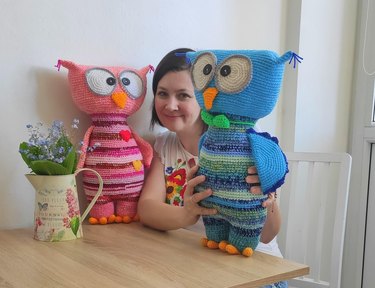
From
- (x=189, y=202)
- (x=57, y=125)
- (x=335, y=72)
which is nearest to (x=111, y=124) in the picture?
(x=57, y=125)

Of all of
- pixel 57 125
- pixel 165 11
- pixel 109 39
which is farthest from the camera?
pixel 165 11

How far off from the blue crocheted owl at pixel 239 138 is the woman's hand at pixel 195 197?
13 millimetres

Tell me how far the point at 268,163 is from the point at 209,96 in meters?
0.17

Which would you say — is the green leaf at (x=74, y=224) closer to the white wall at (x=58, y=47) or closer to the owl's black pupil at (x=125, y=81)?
the white wall at (x=58, y=47)

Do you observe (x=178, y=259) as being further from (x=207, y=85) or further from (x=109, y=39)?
(x=109, y=39)

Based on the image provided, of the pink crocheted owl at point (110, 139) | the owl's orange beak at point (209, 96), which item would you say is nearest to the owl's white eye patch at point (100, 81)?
the pink crocheted owl at point (110, 139)

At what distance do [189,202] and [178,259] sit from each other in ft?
0.42

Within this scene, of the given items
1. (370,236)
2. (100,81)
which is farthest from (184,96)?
(370,236)

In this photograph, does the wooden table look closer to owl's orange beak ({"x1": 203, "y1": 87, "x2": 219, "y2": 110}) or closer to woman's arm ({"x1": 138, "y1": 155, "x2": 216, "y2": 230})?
woman's arm ({"x1": 138, "y1": 155, "x2": 216, "y2": 230})

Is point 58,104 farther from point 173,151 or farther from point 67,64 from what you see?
point 173,151

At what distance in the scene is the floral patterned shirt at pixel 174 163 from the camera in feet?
3.55

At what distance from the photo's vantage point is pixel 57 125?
2.76 ft

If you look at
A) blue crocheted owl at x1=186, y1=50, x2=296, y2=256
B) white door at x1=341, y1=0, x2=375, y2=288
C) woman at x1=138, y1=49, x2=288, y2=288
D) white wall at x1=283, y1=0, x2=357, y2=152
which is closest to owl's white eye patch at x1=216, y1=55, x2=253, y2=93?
blue crocheted owl at x1=186, y1=50, x2=296, y2=256

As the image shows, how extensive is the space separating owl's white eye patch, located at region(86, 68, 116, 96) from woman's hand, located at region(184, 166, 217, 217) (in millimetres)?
323
